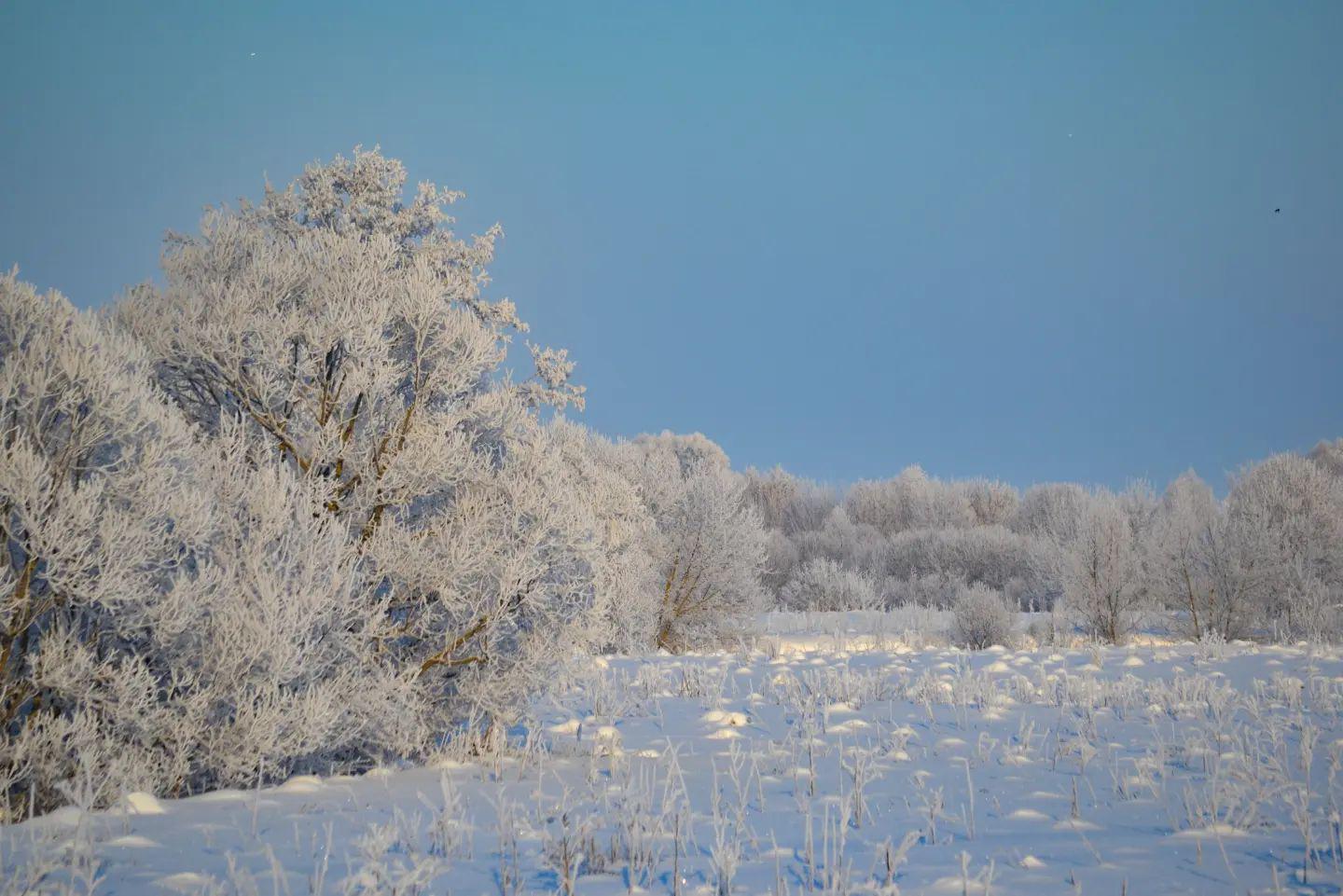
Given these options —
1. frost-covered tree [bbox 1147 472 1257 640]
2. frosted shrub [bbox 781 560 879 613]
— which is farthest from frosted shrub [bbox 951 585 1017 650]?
frosted shrub [bbox 781 560 879 613]

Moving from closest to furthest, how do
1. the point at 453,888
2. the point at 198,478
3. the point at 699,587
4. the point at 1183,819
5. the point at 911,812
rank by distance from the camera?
the point at 453,888, the point at 1183,819, the point at 911,812, the point at 198,478, the point at 699,587

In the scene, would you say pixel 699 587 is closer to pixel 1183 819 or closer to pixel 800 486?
pixel 1183 819

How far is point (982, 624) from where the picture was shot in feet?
57.8

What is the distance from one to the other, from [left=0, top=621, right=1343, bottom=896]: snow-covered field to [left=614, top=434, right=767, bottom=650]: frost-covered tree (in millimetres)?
10608

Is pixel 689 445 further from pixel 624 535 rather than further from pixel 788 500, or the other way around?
pixel 624 535

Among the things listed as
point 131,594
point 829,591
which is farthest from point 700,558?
point 131,594

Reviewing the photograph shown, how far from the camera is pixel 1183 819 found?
4449mm

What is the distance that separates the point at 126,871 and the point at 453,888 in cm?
133

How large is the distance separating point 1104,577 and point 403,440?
15.6 m

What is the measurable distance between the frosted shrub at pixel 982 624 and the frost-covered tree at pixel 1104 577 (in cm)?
150

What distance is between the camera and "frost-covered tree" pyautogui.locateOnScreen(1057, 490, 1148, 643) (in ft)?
58.6

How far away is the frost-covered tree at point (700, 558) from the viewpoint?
1916cm

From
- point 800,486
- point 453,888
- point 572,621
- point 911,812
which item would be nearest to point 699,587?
point 572,621

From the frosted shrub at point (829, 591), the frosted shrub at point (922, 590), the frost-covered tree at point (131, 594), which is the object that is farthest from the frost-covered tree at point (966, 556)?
the frost-covered tree at point (131, 594)
